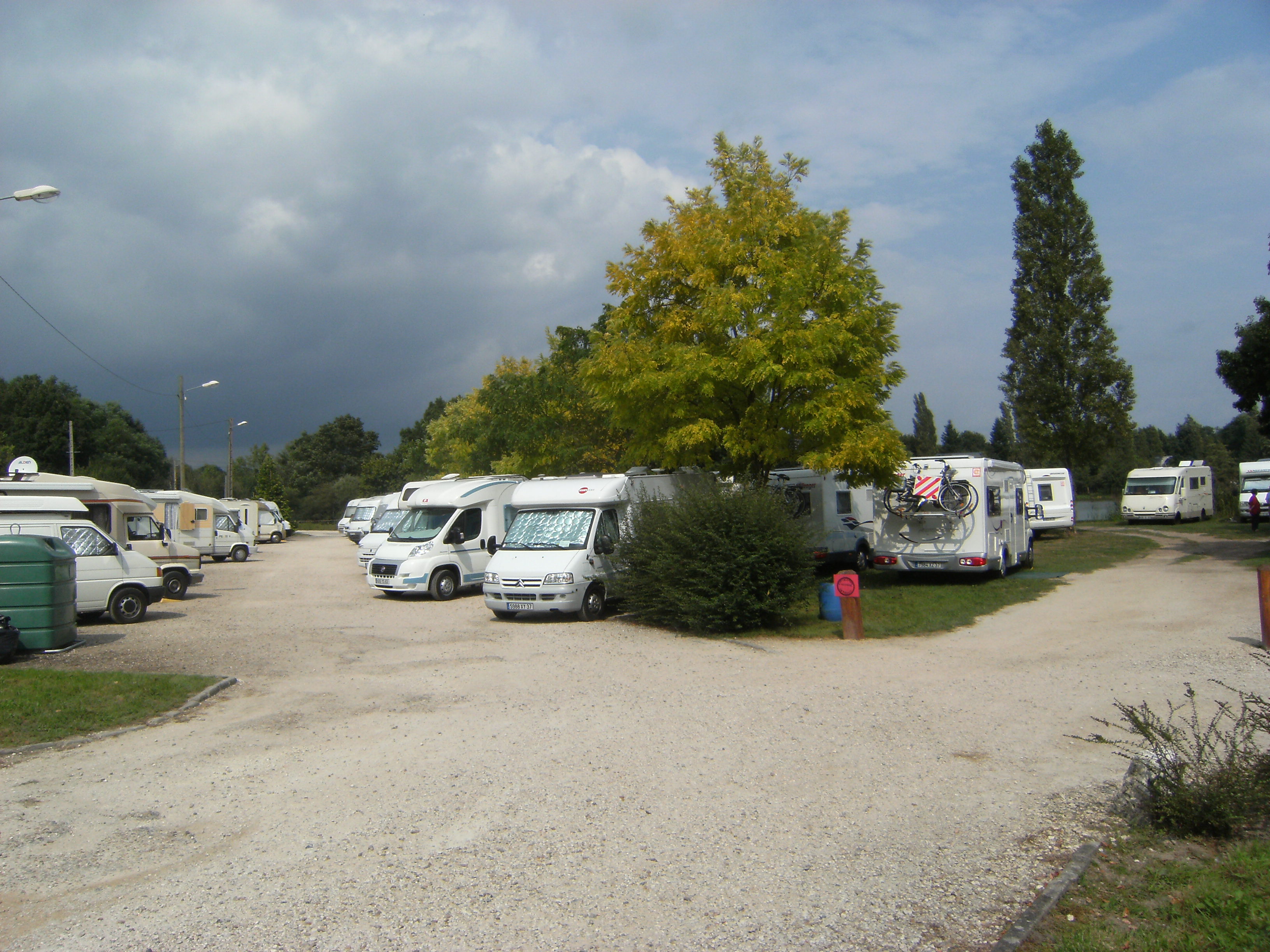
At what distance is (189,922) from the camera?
4.25m

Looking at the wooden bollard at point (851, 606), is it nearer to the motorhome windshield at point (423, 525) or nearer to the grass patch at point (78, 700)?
the grass patch at point (78, 700)

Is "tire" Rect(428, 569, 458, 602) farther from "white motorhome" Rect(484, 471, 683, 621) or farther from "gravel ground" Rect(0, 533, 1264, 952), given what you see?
"gravel ground" Rect(0, 533, 1264, 952)

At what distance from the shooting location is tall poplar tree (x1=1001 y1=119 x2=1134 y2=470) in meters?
42.0

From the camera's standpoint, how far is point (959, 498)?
18.8 m

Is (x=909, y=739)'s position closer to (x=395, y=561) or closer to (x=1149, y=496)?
(x=395, y=561)

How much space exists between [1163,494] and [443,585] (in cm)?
3489

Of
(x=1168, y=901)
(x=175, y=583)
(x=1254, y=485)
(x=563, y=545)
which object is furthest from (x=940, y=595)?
(x=1254, y=485)

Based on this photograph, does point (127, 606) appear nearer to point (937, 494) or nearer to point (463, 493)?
point (463, 493)

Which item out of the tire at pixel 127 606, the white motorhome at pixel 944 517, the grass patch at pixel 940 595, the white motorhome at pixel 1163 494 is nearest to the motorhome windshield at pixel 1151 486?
the white motorhome at pixel 1163 494

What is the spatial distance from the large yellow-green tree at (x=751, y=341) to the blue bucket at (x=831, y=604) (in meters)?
3.16

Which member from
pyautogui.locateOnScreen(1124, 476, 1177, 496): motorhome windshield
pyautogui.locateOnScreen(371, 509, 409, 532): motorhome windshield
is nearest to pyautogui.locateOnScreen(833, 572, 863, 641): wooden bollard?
pyautogui.locateOnScreen(371, 509, 409, 532): motorhome windshield

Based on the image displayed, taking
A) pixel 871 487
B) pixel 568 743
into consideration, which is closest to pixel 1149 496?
pixel 871 487

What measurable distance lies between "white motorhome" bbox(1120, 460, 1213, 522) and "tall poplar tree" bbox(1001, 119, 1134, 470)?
7.57 ft

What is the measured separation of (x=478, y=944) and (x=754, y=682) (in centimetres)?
620
